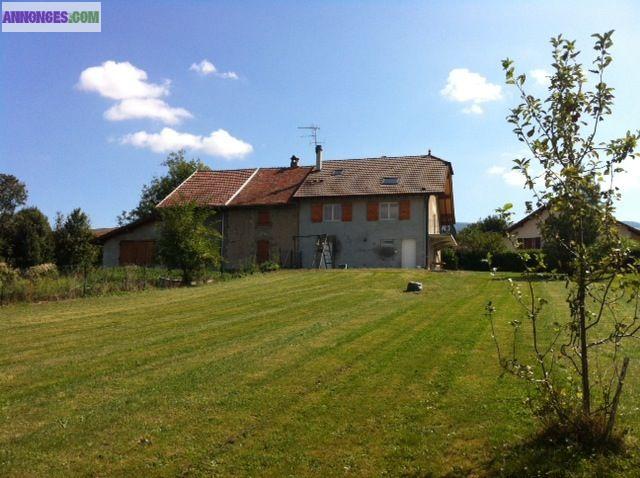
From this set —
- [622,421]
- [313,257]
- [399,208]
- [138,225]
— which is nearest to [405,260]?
[399,208]

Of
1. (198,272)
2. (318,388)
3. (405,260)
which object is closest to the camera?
(318,388)

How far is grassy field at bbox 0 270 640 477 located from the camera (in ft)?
16.0

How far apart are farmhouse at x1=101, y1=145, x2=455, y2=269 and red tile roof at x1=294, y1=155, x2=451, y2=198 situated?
63 millimetres

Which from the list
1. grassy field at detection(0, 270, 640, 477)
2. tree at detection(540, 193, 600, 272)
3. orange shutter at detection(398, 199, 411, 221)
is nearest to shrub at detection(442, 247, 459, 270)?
orange shutter at detection(398, 199, 411, 221)

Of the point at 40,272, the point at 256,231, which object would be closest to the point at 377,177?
the point at 256,231

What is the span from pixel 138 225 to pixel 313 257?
12658mm

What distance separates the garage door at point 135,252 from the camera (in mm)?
36500

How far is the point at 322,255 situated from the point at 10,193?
44221 millimetres

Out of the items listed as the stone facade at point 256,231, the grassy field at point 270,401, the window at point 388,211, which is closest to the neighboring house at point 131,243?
the stone facade at point 256,231

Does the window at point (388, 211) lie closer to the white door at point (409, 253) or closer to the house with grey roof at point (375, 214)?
the house with grey roof at point (375, 214)

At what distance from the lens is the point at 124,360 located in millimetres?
8688

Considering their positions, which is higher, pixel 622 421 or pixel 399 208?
pixel 399 208

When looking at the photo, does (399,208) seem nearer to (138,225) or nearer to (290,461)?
(138,225)

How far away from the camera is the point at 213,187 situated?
38594 mm
